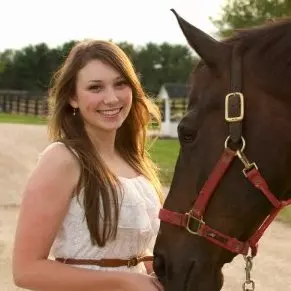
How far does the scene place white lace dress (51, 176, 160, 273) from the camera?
7.99 feet

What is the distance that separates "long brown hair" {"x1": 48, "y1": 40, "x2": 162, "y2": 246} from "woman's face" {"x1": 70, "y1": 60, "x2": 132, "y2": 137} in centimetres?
3

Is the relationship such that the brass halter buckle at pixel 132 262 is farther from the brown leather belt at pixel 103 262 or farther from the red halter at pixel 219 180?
the red halter at pixel 219 180

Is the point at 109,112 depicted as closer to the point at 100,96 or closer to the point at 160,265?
the point at 100,96

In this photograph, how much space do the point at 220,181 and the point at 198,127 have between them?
0.65 feet

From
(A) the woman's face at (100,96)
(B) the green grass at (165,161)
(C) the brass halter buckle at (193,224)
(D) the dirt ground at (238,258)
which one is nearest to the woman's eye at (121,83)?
(A) the woman's face at (100,96)

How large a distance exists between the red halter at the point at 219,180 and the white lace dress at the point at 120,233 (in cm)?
24

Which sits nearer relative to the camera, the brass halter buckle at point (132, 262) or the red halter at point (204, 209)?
the red halter at point (204, 209)

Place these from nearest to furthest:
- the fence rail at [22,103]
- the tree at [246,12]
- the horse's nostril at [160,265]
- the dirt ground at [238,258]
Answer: the horse's nostril at [160,265] → the dirt ground at [238,258] → the tree at [246,12] → the fence rail at [22,103]

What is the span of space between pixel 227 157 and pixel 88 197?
582 millimetres

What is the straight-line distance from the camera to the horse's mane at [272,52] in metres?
2.12

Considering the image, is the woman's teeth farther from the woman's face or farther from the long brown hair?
the long brown hair

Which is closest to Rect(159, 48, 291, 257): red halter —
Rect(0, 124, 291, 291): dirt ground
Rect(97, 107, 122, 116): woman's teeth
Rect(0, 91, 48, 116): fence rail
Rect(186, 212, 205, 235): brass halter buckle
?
Rect(186, 212, 205, 235): brass halter buckle

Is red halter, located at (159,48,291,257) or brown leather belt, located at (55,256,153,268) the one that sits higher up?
red halter, located at (159,48,291,257)

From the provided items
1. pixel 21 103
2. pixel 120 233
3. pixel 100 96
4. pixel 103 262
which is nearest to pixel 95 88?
pixel 100 96
